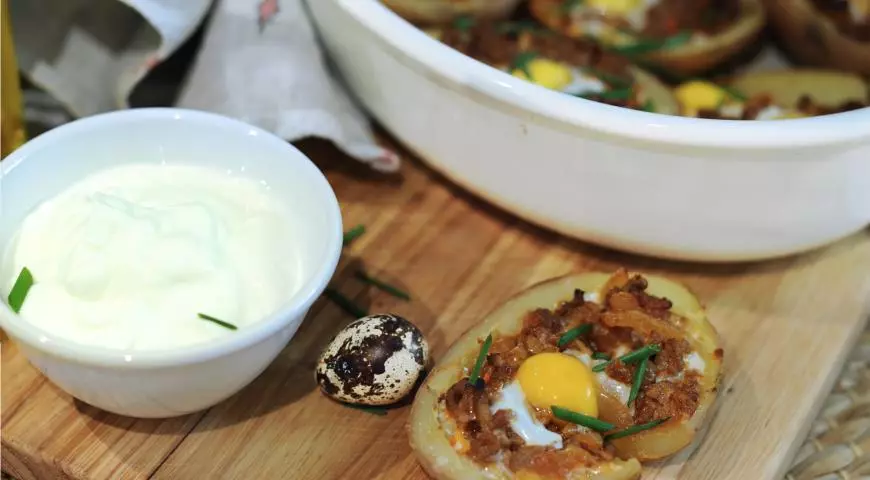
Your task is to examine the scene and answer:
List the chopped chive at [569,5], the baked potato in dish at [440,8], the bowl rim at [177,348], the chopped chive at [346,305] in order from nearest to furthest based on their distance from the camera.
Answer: the bowl rim at [177,348]
the chopped chive at [346,305]
the baked potato in dish at [440,8]
the chopped chive at [569,5]

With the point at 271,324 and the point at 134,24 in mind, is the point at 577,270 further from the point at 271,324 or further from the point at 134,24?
the point at 134,24

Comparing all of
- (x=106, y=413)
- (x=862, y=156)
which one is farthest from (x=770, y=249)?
(x=106, y=413)

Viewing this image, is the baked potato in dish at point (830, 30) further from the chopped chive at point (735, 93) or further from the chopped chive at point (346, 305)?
the chopped chive at point (346, 305)

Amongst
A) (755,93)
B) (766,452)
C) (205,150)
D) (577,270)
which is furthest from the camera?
(755,93)

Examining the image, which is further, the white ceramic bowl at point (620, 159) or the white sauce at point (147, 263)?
the white ceramic bowl at point (620, 159)

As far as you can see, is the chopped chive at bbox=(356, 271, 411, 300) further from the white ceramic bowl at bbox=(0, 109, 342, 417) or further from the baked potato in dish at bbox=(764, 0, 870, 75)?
the baked potato in dish at bbox=(764, 0, 870, 75)

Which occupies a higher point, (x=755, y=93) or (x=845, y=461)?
(x=755, y=93)

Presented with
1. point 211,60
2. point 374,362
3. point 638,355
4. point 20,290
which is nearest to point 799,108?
point 638,355

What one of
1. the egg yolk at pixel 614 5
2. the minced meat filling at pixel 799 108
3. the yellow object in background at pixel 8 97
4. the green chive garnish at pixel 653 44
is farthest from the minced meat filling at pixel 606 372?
the yellow object in background at pixel 8 97
